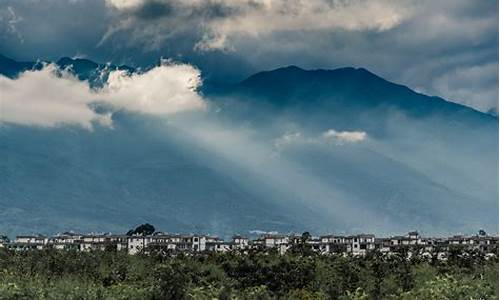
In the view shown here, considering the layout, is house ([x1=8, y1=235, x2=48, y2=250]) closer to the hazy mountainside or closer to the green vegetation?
the green vegetation

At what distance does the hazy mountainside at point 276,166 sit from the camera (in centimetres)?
10181

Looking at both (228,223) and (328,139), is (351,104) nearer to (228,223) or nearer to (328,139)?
(328,139)

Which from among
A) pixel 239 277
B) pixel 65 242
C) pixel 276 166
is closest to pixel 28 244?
pixel 65 242

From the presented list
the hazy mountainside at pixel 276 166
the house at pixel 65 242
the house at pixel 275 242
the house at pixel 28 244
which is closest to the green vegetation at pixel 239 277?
the house at pixel 28 244

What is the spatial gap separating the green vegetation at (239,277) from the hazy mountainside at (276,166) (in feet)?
228

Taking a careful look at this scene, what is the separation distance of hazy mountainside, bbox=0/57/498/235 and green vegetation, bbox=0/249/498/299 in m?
69.4

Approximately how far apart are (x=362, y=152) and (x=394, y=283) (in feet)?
433

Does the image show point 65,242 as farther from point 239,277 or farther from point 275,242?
point 239,277

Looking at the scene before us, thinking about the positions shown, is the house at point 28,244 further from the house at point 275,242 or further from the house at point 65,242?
the house at point 275,242

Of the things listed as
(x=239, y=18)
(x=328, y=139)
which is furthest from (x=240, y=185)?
(x=239, y=18)

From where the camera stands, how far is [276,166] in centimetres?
9612

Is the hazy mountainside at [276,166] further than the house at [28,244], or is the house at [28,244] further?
the hazy mountainside at [276,166]

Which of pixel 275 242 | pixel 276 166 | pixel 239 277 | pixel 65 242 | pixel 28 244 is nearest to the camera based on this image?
pixel 239 277

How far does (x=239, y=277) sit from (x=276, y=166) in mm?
82535
